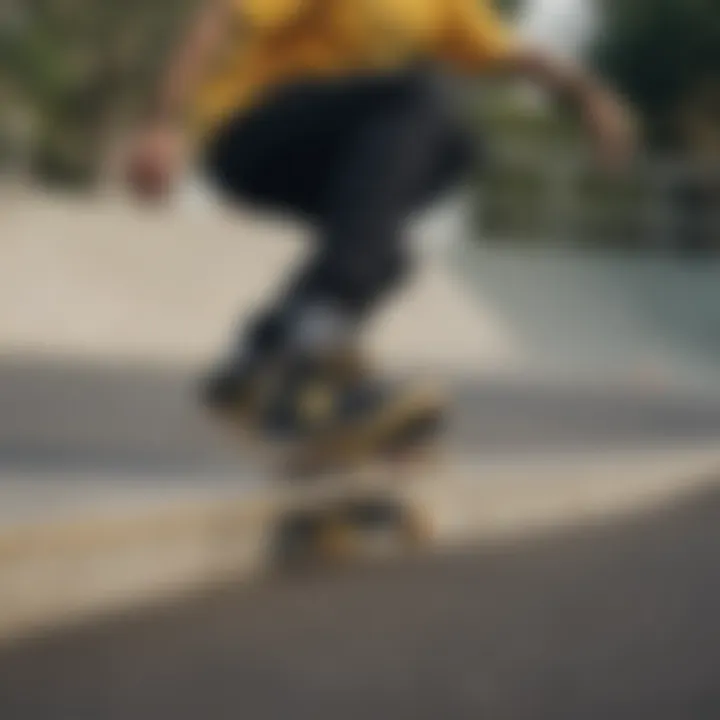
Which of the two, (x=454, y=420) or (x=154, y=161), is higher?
(x=154, y=161)

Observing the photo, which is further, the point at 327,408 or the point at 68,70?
the point at 327,408

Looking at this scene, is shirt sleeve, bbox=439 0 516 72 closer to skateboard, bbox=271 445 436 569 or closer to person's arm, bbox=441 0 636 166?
person's arm, bbox=441 0 636 166

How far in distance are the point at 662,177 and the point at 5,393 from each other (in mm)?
569

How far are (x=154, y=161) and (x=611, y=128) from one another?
37 centimetres

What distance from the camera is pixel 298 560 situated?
121 cm

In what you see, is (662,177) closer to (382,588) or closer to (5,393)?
(382,588)

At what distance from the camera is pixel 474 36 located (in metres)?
1.14

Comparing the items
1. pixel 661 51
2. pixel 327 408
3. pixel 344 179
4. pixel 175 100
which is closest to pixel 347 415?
pixel 327 408

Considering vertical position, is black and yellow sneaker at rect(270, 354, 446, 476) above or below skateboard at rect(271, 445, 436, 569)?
above

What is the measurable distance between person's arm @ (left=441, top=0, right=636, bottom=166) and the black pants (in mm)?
38

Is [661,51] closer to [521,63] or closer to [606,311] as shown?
[521,63]

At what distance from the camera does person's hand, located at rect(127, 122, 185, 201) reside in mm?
1085

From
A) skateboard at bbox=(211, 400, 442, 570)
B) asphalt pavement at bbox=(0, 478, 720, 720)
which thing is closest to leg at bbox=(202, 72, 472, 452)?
skateboard at bbox=(211, 400, 442, 570)

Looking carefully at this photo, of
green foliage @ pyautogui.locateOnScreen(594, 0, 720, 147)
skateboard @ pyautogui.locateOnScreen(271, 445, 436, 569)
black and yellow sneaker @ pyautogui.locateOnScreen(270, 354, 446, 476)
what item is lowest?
skateboard @ pyautogui.locateOnScreen(271, 445, 436, 569)
